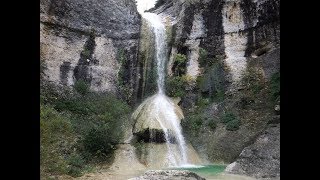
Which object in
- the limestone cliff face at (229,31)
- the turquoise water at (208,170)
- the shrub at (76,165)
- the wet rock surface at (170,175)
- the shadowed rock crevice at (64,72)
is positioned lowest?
the turquoise water at (208,170)

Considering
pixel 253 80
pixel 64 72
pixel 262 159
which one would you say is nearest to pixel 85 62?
pixel 64 72

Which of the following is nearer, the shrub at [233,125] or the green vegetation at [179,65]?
the shrub at [233,125]

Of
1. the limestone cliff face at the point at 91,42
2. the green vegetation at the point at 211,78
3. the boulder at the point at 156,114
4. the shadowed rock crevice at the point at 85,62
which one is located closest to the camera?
the boulder at the point at 156,114

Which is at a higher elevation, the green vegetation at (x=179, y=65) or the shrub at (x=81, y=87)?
the green vegetation at (x=179, y=65)

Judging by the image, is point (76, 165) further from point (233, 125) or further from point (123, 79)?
point (123, 79)

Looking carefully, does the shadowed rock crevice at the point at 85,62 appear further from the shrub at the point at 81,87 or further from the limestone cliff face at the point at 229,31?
the limestone cliff face at the point at 229,31

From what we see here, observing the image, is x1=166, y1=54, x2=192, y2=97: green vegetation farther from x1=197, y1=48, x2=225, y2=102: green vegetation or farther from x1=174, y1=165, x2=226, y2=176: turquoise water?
x1=174, y1=165, x2=226, y2=176: turquoise water

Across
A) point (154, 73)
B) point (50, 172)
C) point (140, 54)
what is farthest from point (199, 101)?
point (50, 172)

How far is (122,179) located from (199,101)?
27.7ft

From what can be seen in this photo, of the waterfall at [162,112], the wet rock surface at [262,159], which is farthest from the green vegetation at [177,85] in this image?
the wet rock surface at [262,159]

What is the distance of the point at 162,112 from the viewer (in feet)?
54.5

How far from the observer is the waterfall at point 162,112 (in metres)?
14.9

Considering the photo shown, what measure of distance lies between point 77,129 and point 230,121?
23.9 ft

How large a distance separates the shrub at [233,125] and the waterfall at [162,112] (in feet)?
7.48
